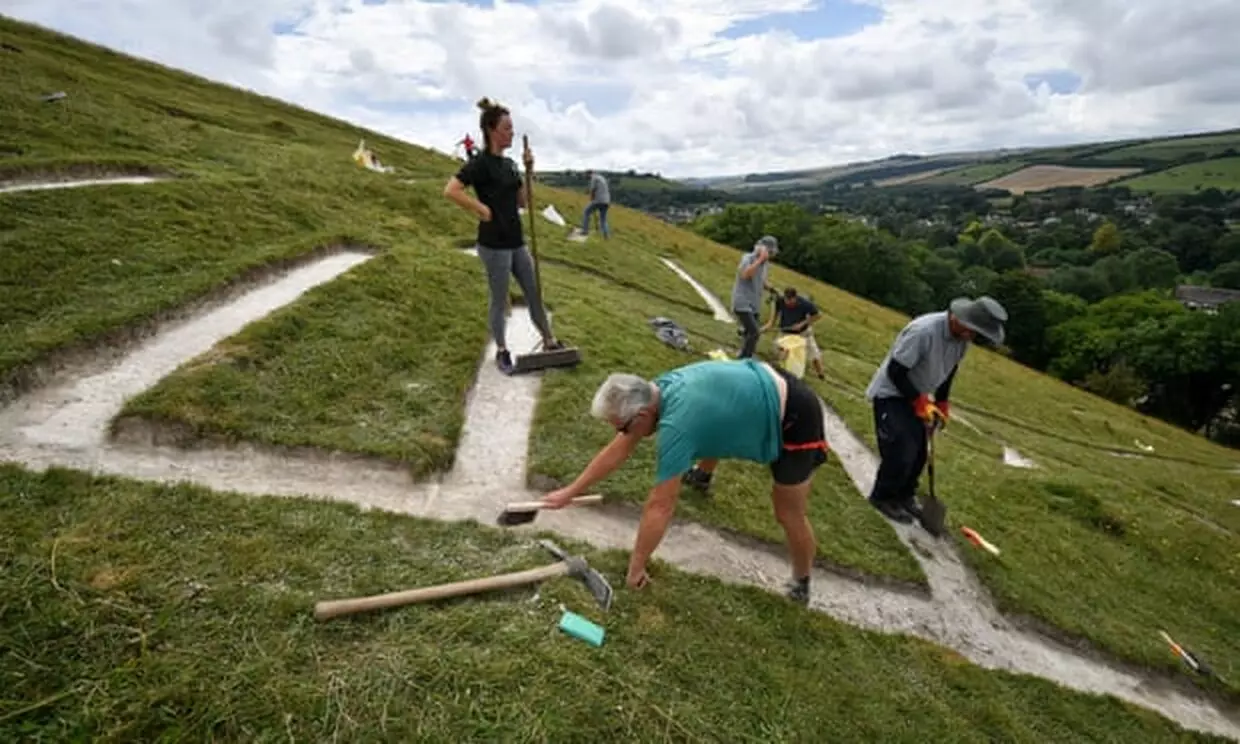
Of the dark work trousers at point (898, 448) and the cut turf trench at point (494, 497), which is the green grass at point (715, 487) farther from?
the dark work trousers at point (898, 448)

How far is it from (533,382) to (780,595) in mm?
5883

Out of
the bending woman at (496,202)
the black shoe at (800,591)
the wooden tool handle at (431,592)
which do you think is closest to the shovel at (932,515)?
the black shoe at (800,591)

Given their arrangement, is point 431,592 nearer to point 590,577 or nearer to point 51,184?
point 590,577

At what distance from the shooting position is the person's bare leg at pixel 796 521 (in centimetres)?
683

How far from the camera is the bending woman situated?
31.7 ft

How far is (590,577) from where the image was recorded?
6.64 m

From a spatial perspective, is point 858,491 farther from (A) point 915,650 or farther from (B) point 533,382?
(B) point 533,382

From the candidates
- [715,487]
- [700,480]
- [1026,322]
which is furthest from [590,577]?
[1026,322]

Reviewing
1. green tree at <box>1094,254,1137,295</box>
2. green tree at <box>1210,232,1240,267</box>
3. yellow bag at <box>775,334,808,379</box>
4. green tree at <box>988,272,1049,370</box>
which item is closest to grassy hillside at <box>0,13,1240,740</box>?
yellow bag at <box>775,334,808,379</box>

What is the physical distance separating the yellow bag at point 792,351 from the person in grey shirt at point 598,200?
16.4m

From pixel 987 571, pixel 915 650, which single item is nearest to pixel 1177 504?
pixel 987 571

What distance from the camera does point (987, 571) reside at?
34.5ft

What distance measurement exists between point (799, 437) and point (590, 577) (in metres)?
2.52

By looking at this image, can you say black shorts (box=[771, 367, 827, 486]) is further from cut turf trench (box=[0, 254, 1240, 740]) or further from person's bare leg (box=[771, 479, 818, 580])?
cut turf trench (box=[0, 254, 1240, 740])
